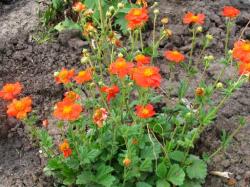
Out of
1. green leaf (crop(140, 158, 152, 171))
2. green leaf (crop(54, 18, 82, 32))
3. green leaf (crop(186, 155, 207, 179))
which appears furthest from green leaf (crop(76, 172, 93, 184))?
green leaf (crop(54, 18, 82, 32))

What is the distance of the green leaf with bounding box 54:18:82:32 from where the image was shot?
3.64m

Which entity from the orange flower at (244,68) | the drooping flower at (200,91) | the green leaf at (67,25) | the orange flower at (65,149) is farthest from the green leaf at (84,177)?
the green leaf at (67,25)

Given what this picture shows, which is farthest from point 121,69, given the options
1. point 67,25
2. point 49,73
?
point 67,25

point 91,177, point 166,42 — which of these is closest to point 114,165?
point 91,177

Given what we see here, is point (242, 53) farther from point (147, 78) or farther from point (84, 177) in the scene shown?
point (84, 177)

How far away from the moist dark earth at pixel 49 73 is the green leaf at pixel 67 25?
50 millimetres

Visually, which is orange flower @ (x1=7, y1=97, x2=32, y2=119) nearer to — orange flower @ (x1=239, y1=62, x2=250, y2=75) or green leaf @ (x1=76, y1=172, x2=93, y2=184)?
green leaf @ (x1=76, y1=172, x2=93, y2=184)

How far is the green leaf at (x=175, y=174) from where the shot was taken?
8.27ft

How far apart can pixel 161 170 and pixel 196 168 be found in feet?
0.67

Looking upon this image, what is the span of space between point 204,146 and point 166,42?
3.29ft

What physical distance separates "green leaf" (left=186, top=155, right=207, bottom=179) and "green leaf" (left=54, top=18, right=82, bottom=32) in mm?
1419

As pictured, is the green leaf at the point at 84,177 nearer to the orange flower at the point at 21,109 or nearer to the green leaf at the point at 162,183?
the green leaf at the point at 162,183

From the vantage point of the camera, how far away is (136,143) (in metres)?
2.54

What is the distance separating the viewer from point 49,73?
11.5ft
